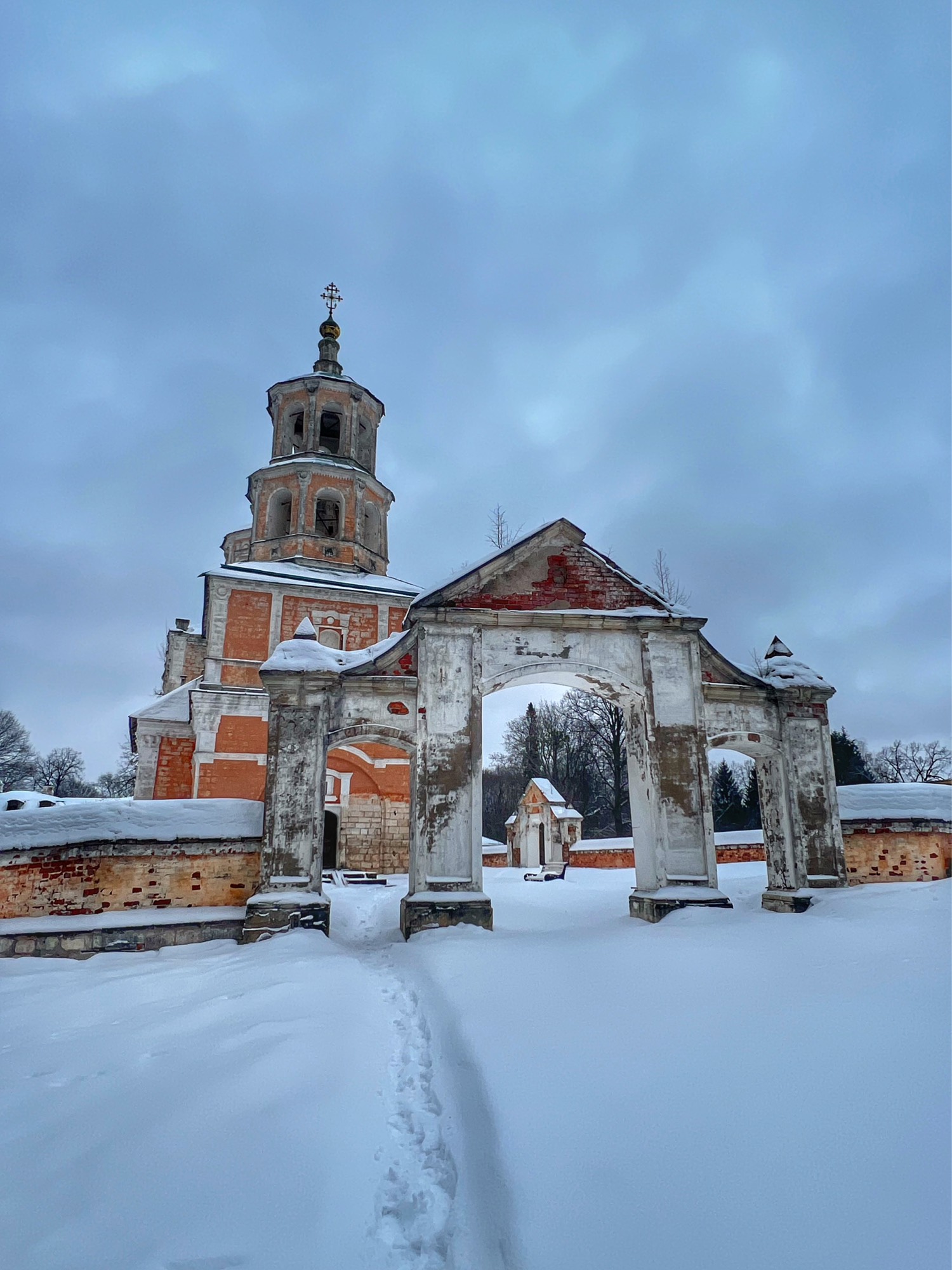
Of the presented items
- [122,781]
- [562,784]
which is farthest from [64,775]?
[562,784]

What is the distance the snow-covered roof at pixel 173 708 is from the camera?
22188 mm

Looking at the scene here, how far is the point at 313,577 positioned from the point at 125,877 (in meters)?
14.2

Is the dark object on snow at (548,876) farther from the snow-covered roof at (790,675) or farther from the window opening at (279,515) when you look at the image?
the window opening at (279,515)

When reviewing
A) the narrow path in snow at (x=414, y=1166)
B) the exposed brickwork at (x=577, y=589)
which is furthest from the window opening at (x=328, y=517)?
the narrow path in snow at (x=414, y=1166)

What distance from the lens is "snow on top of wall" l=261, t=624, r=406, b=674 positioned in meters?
11.1

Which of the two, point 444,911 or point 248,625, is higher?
point 248,625

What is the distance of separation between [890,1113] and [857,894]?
832cm

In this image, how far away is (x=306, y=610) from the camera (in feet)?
74.5

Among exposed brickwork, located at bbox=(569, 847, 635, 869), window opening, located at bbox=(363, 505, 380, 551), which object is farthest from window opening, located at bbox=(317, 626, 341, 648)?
exposed brickwork, located at bbox=(569, 847, 635, 869)

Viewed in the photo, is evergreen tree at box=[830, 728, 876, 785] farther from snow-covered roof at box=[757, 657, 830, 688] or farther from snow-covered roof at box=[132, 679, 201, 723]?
snow-covered roof at box=[132, 679, 201, 723]

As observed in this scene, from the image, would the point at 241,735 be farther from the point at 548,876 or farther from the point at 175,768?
the point at 548,876

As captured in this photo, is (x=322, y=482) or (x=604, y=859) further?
(x=322, y=482)

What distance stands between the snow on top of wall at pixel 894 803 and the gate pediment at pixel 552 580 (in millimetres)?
4706

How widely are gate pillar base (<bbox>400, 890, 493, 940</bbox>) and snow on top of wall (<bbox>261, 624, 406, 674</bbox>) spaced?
149 inches
